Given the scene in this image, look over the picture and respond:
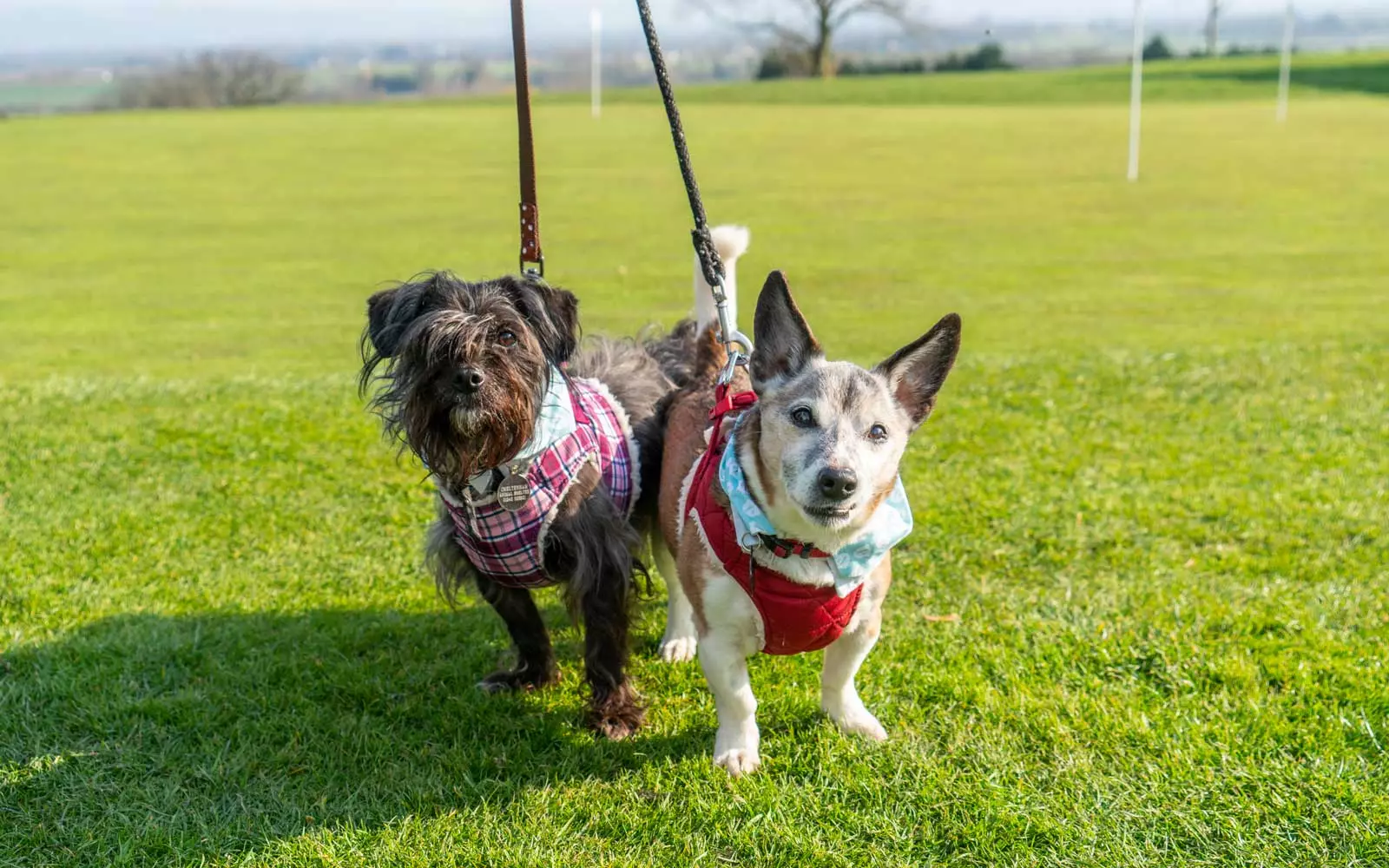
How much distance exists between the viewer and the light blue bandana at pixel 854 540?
12.7ft

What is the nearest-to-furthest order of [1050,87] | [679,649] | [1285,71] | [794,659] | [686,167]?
[686,167] → [794,659] → [679,649] → [1285,71] → [1050,87]

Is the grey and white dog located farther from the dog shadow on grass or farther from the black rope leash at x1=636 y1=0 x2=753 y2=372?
the dog shadow on grass

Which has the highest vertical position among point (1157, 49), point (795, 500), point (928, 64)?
point (1157, 49)

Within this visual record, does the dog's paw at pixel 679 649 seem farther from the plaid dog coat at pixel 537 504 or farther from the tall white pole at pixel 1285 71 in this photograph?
the tall white pole at pixel 1285 71

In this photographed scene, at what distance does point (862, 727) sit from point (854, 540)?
102 cm

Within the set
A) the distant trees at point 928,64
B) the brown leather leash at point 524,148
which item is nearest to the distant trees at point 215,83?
the distant trees at point 928,64

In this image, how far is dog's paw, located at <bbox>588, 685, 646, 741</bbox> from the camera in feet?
15.3

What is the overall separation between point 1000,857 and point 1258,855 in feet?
2.71

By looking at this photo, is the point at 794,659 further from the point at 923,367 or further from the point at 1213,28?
the point at 1213,28

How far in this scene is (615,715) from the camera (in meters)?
4.68

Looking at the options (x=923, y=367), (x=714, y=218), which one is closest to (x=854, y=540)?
(x=923, y=367)

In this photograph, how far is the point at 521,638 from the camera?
4941 millimetres

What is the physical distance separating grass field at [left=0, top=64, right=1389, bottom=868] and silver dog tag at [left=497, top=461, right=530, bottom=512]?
0.98 m

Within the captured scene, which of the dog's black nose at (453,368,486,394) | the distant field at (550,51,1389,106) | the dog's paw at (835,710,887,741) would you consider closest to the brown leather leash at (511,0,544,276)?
the dog's black nose at (453,368,486,394)
